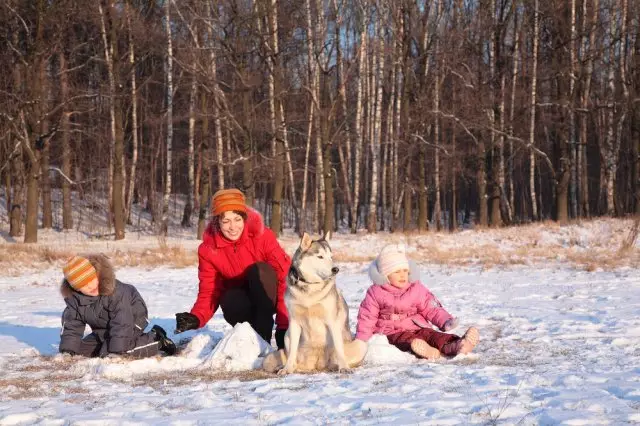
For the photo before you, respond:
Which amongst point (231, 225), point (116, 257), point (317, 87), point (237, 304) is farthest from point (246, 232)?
point (317, 87)

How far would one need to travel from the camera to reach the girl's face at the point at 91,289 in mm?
6020

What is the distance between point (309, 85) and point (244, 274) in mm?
19486

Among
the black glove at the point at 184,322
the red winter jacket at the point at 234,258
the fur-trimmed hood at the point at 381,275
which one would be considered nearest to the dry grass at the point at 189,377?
the black glove at the point at 184,322

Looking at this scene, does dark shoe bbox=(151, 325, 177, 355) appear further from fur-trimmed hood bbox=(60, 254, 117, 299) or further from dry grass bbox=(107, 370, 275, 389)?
dry grass bbox=(107, 370, 275, 389)

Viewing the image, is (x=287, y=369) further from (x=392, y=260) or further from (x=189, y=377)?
(x=392, y=260)

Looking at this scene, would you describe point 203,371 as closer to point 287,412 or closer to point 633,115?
point 287,412

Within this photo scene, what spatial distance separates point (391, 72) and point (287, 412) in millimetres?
28027

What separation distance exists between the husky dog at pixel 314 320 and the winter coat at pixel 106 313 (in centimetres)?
140

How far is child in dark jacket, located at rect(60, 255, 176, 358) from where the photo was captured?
604 centimetres

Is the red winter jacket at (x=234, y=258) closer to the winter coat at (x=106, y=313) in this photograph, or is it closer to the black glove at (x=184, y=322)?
the black glove at (x=184, y=322)

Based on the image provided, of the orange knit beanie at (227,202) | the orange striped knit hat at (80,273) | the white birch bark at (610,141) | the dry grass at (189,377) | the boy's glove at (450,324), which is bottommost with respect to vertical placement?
the dry grass at (189,377)

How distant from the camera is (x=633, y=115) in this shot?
2591 cm

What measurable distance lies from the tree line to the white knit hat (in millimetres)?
16852

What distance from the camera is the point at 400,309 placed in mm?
6281
